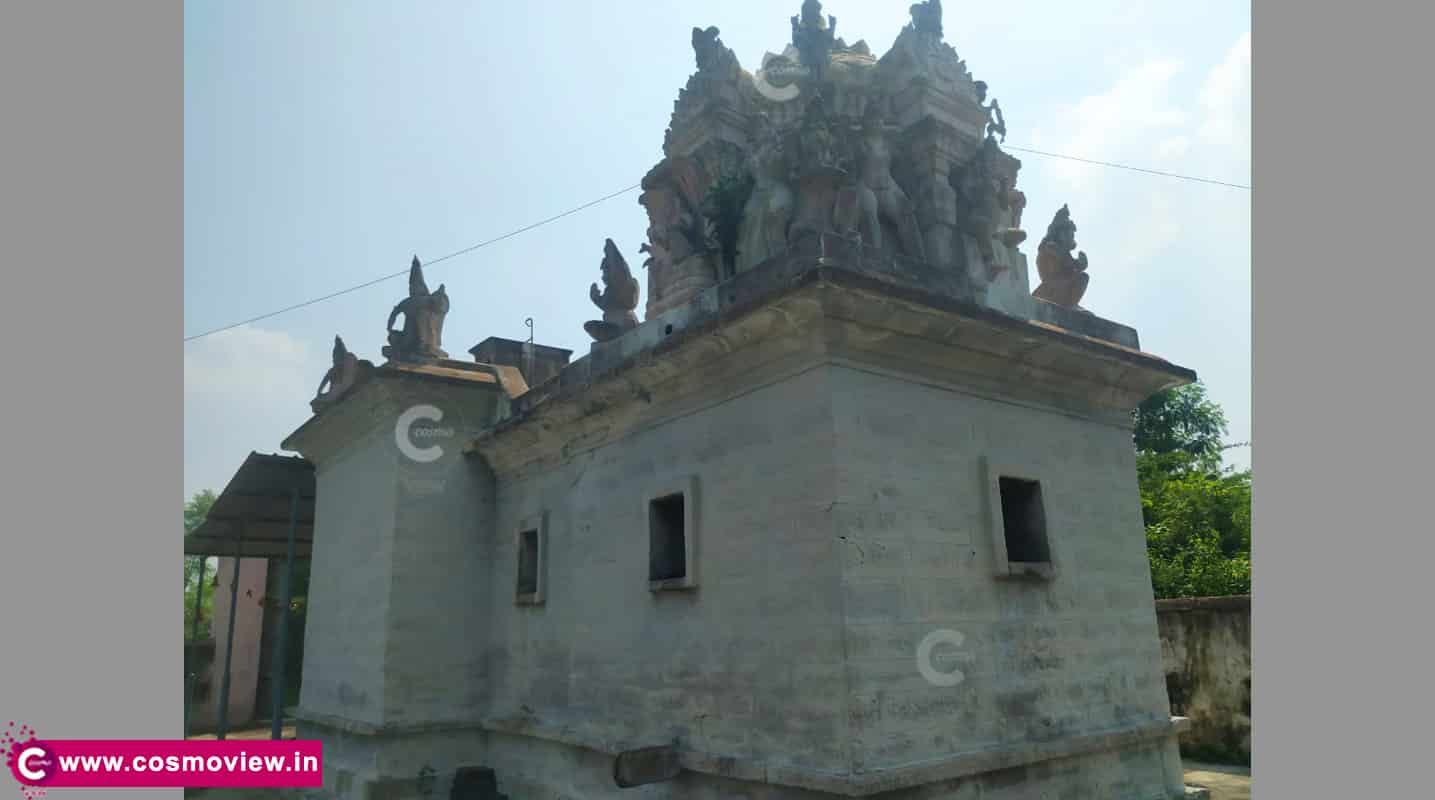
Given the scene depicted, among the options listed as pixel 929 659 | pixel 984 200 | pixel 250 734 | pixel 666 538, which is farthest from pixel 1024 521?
pixel 250 734

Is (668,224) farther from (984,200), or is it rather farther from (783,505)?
(783,505)

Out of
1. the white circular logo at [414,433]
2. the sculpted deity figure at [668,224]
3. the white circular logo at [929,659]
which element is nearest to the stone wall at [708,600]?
the white circular logo at [929,659]

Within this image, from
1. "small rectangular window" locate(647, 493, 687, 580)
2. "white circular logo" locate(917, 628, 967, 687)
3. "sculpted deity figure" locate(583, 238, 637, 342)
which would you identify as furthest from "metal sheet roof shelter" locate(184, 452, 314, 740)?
"white circular logo" locate(917, 628, 967, 687)

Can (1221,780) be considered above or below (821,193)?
below

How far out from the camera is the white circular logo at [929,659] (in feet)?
23.9

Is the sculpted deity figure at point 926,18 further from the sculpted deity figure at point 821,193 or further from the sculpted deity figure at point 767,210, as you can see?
the sculpted deity figure at point 821,193

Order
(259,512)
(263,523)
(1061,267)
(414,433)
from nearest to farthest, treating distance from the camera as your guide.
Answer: (1061,267), (414,433), (259,512), (263,523)

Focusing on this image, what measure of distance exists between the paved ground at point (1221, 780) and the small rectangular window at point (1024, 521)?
176 inches

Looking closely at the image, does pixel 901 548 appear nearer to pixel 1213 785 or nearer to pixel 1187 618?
pixel 1213 785

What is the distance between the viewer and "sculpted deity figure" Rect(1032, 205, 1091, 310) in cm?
1045

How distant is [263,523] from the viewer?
19531 millimetres

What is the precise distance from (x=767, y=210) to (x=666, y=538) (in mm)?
3665

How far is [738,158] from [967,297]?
4.31m
